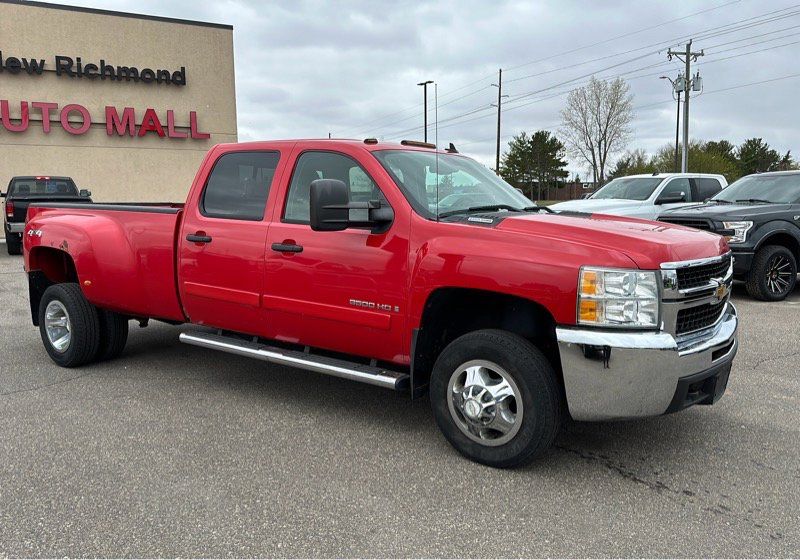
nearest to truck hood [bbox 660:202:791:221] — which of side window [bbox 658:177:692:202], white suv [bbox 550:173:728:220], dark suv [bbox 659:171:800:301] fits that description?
dark suv [bbox 659:171:800:301]

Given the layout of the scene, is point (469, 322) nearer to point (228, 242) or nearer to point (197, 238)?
point (228, 242)

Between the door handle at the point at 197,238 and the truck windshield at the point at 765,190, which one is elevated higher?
the truck windshield at the point at 765,190

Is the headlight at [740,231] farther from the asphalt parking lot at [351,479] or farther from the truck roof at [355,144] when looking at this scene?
the truck roof at [355,144]

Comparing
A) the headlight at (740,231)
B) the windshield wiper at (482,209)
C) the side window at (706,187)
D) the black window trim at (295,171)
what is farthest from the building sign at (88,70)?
the windshield wiper at (482,209)

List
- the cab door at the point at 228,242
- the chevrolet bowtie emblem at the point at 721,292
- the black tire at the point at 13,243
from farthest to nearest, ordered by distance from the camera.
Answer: the black tire at the point at 13,243
the cab door at the point at 228,242
the chevrolet bowtie emblem at the point at 721,292

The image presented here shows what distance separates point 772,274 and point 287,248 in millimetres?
7361

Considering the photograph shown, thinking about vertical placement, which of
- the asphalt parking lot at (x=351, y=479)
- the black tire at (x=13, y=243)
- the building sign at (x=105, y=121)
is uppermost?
the building sign at (x=105, y=121)

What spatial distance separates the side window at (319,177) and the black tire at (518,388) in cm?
118

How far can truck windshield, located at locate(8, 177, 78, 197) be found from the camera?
50.9 ft

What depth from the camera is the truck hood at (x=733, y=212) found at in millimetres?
8664

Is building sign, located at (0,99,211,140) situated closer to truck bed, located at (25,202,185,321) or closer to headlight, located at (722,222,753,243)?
truck bed, located at (25,202,185,321)

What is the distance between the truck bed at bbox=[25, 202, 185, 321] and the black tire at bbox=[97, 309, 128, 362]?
0.75 ft

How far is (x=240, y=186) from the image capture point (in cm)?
474

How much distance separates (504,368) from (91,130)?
2296cm
